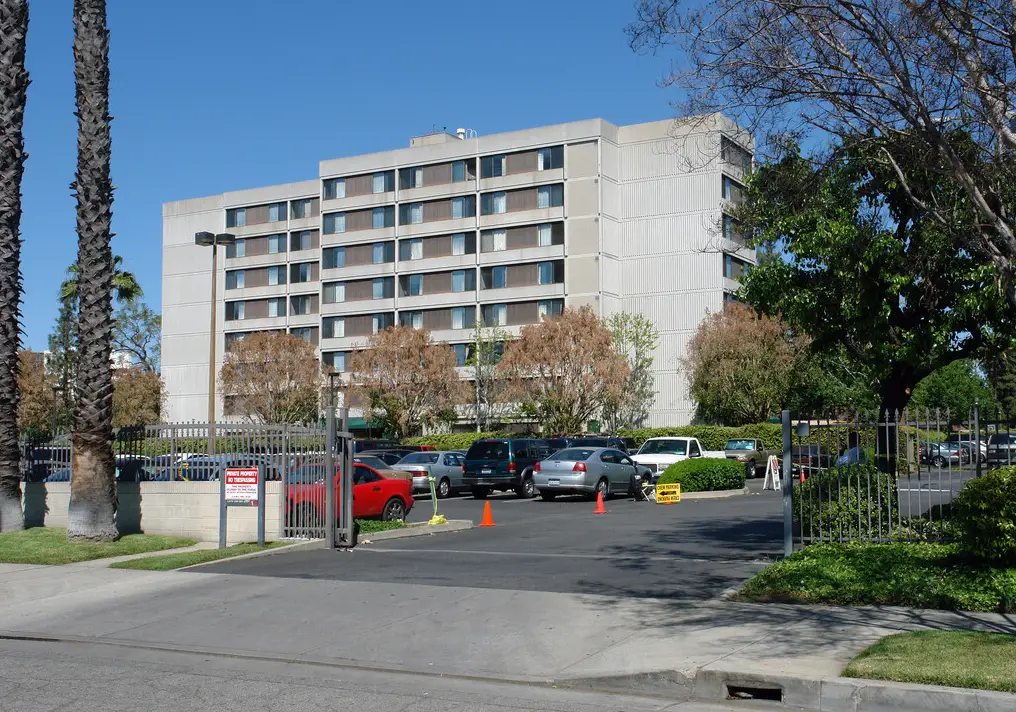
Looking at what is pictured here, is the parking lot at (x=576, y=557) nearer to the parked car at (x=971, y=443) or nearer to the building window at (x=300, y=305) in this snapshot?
the parked car at (x=971, y=443)

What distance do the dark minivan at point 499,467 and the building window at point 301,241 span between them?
49046mm

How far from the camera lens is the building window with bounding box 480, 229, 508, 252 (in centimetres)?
7138

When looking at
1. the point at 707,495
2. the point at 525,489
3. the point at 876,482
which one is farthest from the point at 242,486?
the point at 707,495

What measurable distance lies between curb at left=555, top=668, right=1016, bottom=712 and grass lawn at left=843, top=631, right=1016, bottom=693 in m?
0.15

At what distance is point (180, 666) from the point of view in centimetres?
1029

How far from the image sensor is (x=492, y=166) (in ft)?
237

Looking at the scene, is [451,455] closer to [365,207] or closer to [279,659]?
[279,659]

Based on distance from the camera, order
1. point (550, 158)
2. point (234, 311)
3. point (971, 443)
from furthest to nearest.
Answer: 1. point (234, 311)
2. point (550, 158)
3. point (971, 443)

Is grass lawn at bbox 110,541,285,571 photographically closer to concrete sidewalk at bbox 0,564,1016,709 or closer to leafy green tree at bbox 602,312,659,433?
concrete sidewalk at bbox 0,564,1016,709

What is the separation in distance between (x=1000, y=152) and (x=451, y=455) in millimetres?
26003

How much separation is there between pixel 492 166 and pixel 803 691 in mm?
65469

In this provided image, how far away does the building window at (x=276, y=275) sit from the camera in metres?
82.2

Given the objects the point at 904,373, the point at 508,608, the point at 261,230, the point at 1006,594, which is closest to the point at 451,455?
the point at 904,373

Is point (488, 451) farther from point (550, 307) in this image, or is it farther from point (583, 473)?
point (550, 307)
